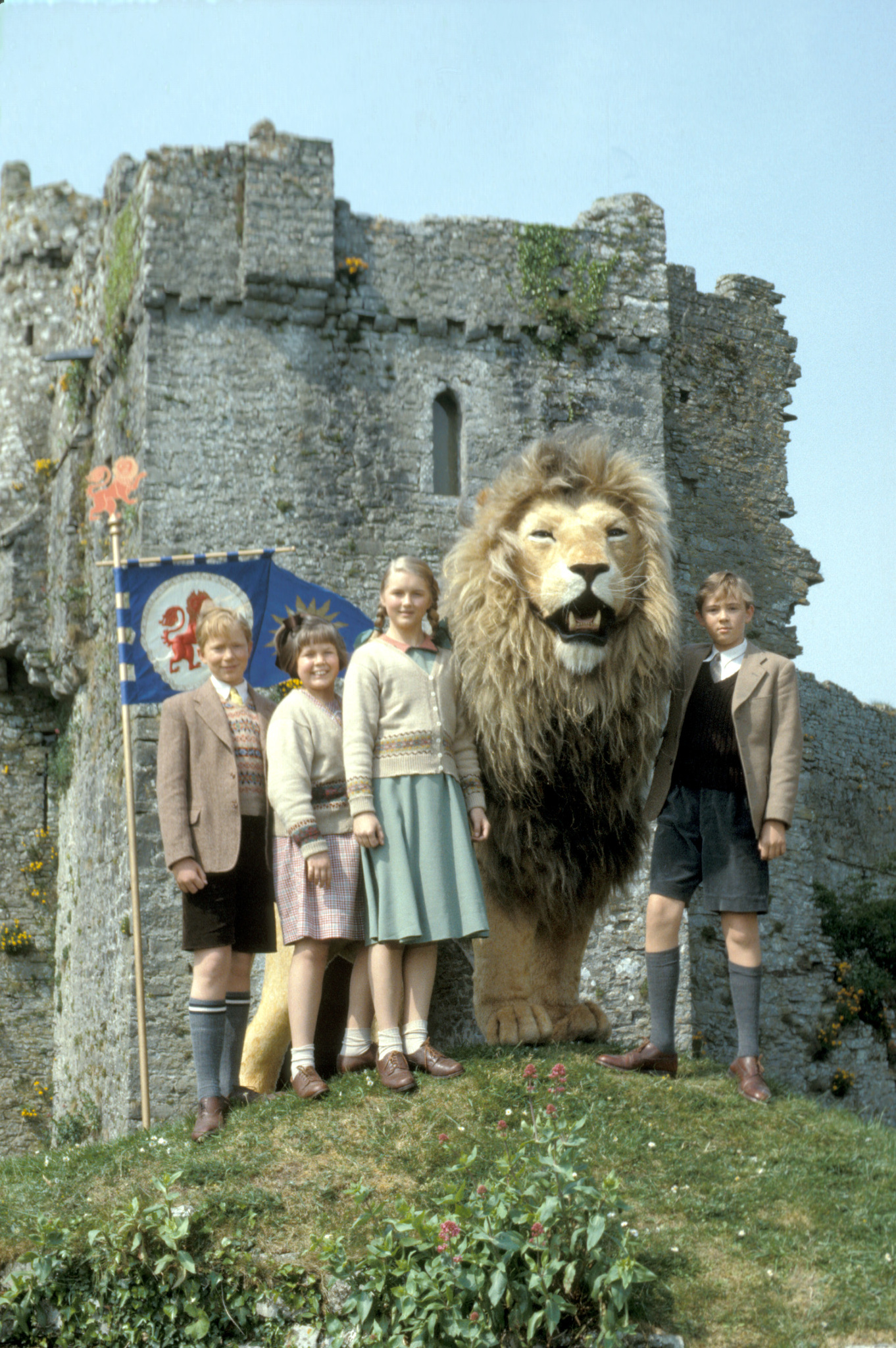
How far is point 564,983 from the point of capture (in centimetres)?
640

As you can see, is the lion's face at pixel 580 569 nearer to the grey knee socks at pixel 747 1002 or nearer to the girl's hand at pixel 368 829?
the girl's hand at pixel 368 829

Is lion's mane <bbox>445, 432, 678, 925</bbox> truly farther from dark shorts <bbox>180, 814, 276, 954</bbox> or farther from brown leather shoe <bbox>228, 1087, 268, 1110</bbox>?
brown leather shoe <bbox>228, 1087, 268, 1110</bbox>

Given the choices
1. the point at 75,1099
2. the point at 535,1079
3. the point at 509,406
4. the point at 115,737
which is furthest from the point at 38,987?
the point at 535,1079

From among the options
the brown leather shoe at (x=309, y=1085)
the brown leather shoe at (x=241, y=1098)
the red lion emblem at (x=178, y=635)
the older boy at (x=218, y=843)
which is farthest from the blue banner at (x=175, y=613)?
the brown leather shoe at (x=309, y=1085)

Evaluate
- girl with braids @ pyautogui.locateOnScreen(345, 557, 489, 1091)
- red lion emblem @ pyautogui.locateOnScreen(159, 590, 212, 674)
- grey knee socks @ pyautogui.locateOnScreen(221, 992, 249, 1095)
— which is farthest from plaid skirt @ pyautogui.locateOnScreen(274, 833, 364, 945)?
red lion emblem @ pyautogui.locateOnScreen(159, 590, 212, 674)

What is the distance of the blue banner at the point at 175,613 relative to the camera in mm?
7250

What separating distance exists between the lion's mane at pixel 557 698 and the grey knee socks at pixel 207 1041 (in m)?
1.37

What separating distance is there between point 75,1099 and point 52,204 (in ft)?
30.9

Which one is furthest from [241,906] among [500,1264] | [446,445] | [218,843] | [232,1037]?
[446,445]

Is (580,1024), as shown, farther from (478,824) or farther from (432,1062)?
(478,824)

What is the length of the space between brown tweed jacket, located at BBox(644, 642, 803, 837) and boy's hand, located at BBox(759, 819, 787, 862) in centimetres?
2

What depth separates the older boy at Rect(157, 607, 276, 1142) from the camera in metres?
5.57

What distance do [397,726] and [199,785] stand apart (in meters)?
0.84

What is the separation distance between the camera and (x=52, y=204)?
50.0 feet
